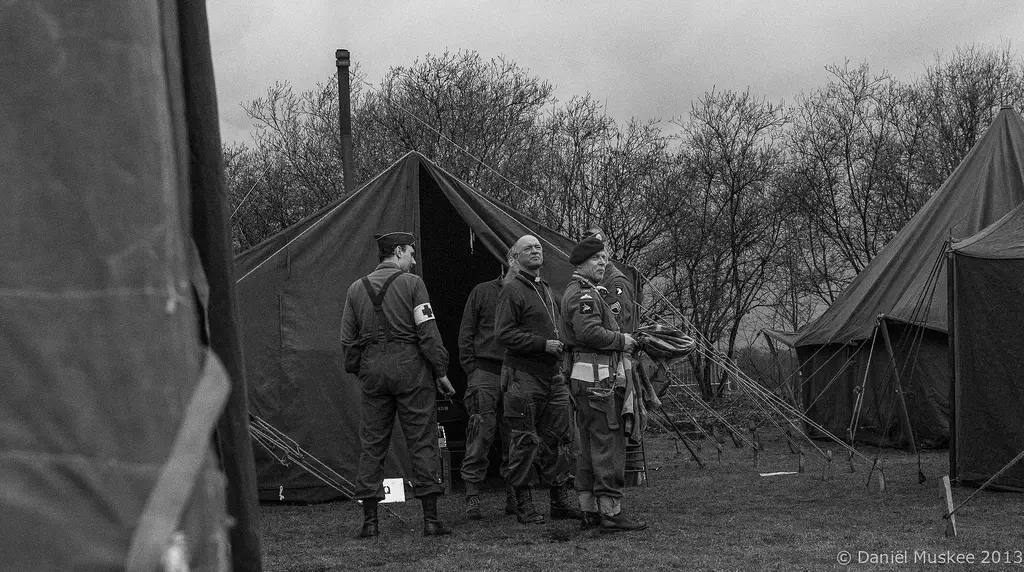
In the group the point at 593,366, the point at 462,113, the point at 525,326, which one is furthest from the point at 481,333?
the point at 462,113

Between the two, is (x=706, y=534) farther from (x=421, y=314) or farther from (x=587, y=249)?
(x=421, y=314)

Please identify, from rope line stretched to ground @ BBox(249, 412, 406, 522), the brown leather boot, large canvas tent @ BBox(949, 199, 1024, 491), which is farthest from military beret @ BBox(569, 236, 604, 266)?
large canvas tent @ BBox(949, 199, 1024, 491)

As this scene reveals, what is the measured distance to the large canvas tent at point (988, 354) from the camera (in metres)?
7.28

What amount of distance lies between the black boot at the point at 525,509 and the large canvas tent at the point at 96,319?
223 inches

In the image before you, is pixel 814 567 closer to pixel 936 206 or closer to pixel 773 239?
pixel 936 206

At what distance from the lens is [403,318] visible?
246 inches

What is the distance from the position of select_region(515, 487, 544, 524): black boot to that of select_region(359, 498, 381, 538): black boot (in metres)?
0.92

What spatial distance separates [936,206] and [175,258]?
11.8 meters

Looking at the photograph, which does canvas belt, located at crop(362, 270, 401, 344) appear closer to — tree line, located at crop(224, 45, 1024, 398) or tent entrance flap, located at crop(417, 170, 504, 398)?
tent entrance flap, located at crop(417, 170, 504, 398)

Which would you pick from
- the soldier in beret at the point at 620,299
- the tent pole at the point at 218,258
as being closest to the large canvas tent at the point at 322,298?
the soldier in beret at the point at 620,299

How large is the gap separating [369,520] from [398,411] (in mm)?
648

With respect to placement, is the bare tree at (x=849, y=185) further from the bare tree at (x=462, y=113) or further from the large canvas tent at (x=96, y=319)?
the large canvas tent at (x=96, y=319)

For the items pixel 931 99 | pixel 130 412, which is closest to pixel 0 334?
pixel 130 412

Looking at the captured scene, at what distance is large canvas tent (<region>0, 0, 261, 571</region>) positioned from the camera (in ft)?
2.97
